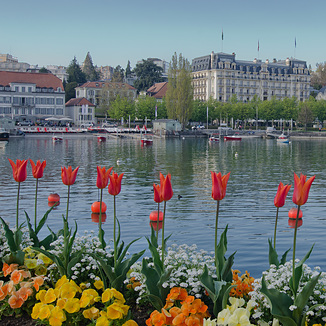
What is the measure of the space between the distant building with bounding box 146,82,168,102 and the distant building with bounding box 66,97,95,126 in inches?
787

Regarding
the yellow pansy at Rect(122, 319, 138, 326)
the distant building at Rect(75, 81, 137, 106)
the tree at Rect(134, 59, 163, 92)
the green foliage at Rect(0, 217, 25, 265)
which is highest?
the tree at Rect(134, 59, 163, 92)

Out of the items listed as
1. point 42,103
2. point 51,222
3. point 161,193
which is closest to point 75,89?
point 42,103

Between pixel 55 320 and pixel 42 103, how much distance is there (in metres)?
107

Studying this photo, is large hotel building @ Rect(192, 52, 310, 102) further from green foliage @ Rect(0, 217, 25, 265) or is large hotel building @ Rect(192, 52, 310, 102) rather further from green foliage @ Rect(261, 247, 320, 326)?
green foliage @ Rect(261, 247, 320, 326)

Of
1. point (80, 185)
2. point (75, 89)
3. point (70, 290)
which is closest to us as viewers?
point (70, 290)

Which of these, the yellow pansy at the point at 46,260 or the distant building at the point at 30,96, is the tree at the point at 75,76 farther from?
the yellow pansy at the point at 46,260

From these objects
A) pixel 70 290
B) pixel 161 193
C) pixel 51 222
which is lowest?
pixel 51 222

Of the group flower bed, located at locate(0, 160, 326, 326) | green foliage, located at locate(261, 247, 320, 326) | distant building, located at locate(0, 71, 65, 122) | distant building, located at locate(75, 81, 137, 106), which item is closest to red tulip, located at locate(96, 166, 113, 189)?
flower bed, located at locate(0, 160, 326, 326)

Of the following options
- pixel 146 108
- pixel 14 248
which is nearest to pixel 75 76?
pixel 146 108

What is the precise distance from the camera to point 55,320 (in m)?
5.29

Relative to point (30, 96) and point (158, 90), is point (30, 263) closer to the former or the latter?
point (30, 96)

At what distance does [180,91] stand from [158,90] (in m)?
35.1

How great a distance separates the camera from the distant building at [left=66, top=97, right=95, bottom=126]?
373ft

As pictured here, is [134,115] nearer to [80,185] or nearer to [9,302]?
[80,185]
